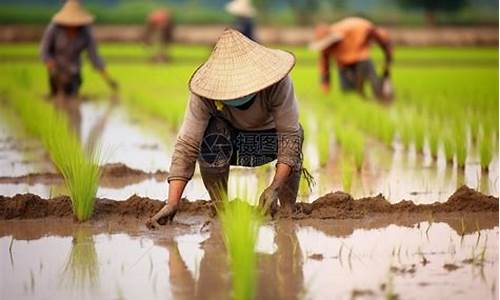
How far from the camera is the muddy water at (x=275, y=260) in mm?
4145

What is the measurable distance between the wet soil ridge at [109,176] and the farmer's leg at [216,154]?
5.08ft

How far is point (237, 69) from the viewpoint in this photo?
4.88 metres

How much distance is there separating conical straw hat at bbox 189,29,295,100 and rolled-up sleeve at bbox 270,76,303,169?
0.11 metres

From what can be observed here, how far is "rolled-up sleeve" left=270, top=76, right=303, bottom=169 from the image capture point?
4973 mm

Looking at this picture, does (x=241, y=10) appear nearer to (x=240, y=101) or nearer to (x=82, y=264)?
(x=240, y=101)

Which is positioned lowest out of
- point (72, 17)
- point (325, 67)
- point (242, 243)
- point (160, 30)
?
point (242, 243)

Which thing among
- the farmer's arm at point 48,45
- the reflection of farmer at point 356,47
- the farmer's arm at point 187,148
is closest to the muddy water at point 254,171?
the farmer's arm at point 187,148

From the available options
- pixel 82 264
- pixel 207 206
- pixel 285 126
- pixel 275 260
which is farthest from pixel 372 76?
pixel 82 264

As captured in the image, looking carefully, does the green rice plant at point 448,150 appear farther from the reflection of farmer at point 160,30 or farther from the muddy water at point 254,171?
the reflection of farmer at point 160,30

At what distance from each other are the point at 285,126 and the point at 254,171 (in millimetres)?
2000

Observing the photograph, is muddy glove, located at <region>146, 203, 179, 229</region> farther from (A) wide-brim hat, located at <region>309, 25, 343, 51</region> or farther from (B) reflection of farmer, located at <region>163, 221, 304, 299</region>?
(A) wide-brim hat, located at <region>309, 25, 343, 51</region>

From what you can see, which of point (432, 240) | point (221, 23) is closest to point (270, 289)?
point (432, 240)

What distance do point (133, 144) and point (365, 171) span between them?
7.04ft

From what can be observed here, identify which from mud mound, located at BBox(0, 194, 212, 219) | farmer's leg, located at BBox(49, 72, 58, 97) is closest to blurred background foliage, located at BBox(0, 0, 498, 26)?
farmer's leg, located at BBox(49, 72, 58, 97)
